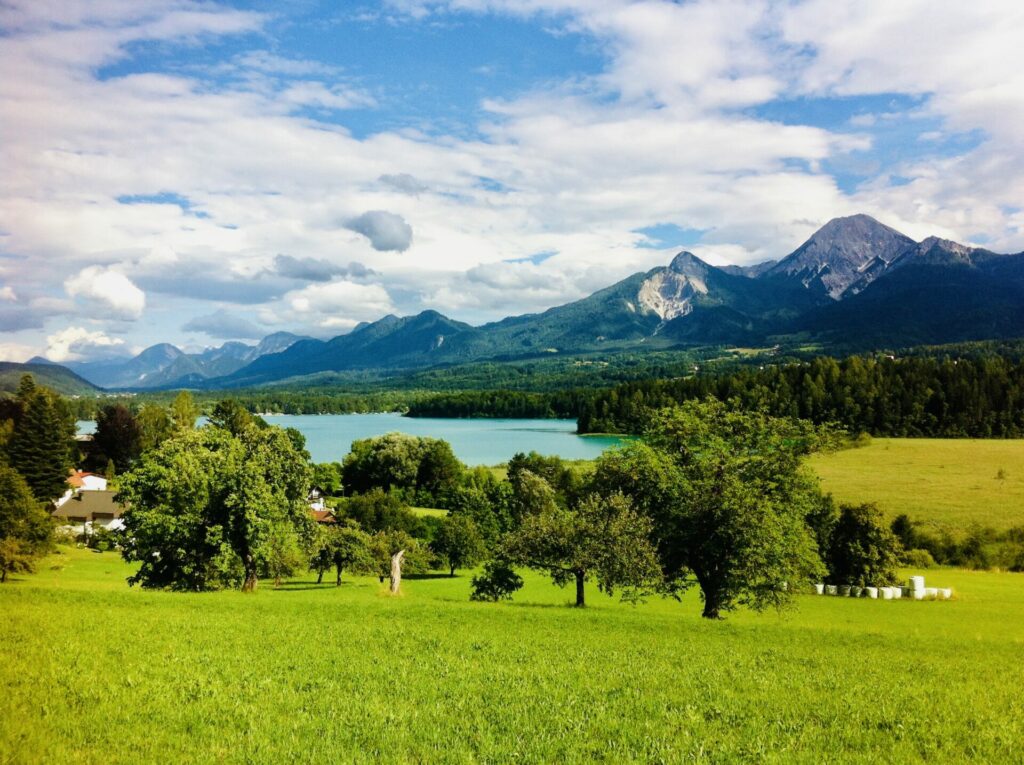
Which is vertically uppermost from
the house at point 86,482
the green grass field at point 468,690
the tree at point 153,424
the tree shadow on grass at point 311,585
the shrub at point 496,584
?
the tree at point 153,424

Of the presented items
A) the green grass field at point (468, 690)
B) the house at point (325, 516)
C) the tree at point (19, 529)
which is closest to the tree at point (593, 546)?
the green grass field at point (468, 690)

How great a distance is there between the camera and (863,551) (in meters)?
43.1

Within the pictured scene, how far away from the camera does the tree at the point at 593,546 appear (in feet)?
95.0

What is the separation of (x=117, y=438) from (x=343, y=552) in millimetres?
64387

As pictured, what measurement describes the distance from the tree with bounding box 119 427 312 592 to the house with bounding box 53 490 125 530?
50.1m

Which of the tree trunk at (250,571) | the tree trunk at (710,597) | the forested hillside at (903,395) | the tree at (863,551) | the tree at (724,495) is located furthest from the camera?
the forested hillside at (903,395)

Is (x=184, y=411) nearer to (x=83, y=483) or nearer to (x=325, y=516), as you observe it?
(x=83, y=483)

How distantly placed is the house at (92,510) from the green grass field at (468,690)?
2497 inches

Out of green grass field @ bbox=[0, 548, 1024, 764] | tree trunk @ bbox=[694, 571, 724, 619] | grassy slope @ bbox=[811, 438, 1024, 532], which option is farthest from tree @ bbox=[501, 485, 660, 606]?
grassy slope @ bbox=[811, 438, 1024, 532]

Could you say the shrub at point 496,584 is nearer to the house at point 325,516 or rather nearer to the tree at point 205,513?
the tree at point 205,513

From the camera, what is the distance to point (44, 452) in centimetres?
6806

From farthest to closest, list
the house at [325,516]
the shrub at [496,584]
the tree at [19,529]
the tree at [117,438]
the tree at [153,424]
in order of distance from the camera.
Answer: the tree at [153,424] → the tree at [117,438] → the house at [325,516] → the shrub at [496,584] → the tree at [19,529]

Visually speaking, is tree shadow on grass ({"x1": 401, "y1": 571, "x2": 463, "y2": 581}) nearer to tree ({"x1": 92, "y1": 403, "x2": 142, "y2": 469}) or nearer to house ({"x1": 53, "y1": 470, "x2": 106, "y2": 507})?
house ({"x1": 53, "y1": 470, "x2": 106, "y2": 507})

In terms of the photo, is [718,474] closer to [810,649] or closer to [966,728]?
[810,649]
